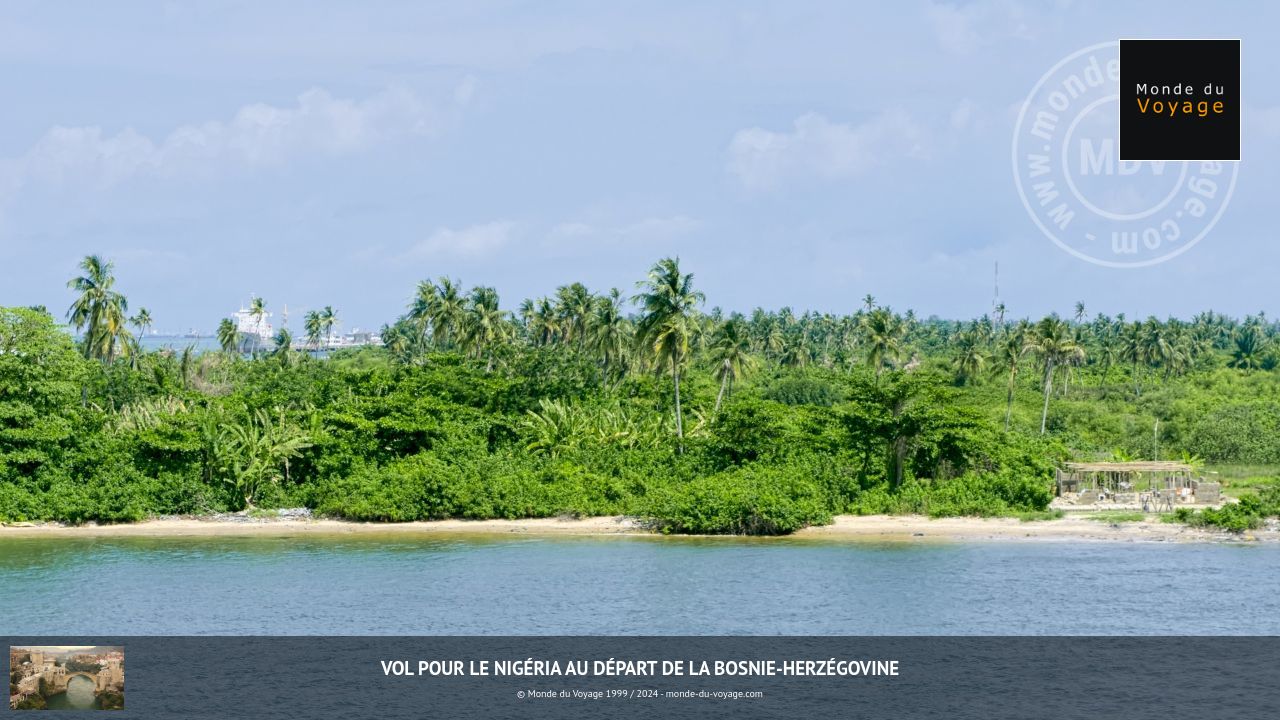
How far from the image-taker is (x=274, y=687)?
26.2 metres

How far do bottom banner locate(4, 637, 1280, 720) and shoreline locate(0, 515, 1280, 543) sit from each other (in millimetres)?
14030

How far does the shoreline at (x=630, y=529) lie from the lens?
141 ft

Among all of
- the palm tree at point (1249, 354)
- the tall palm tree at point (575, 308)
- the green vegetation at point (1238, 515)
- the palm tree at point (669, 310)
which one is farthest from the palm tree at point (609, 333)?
the palm tree at point (1249, 354)

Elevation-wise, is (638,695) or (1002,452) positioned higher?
(1002,452)

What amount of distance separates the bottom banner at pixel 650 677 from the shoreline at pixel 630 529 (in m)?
14.0

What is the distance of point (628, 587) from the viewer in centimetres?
3519

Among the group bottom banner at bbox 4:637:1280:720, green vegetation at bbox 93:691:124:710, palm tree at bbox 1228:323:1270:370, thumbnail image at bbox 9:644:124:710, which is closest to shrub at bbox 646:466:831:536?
bottom banner at bbox 4:637:1280:720

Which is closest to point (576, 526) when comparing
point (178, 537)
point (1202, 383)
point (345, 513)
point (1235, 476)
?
point (345, 513)

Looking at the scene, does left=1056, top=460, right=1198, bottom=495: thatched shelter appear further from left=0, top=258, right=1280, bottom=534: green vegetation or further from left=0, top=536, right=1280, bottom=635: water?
left=0, top=536, right=1280, bottom=635: water

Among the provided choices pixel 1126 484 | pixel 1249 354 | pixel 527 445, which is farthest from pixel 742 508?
pixel 1249 354

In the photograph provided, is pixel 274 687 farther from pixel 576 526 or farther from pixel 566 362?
pixel 566 362

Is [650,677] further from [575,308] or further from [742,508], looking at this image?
[575,308]

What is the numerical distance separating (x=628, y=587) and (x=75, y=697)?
15.7 metres

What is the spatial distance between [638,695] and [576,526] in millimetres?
20831
